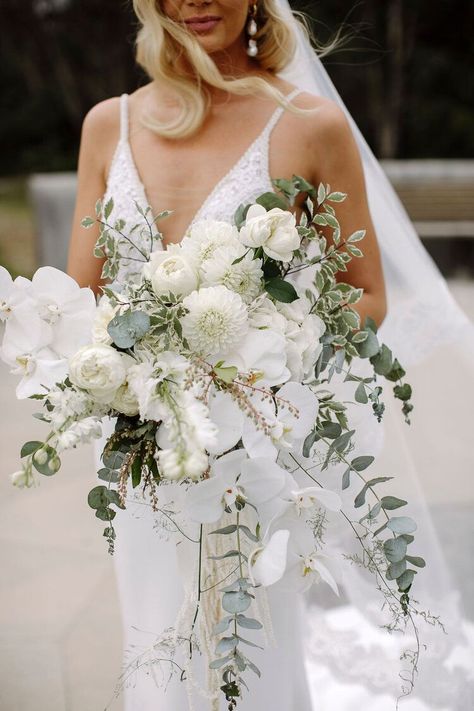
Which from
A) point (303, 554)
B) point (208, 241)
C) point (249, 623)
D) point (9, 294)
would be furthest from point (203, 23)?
point (249, 623)

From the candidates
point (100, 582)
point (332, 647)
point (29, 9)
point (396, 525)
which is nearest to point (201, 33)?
point (396, 525)

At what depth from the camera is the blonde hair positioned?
1982 millimetres

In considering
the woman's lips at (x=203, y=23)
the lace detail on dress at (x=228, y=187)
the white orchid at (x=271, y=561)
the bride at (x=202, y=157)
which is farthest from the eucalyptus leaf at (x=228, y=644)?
the woman's lips at (x=203, y=23)

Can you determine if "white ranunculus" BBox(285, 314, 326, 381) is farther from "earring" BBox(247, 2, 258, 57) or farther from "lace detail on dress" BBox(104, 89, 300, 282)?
"earring" BBox(247, 2, 258, 57)

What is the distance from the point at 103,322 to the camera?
4.13 ft

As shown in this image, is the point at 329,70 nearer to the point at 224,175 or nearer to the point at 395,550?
A: the point at 224,175

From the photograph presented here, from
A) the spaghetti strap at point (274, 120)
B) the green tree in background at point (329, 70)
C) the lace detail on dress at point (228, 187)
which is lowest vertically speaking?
the lace detail on dress at point (228, 187)

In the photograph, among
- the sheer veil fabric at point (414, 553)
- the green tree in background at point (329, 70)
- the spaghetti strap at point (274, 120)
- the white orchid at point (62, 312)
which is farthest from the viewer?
the green tree in background at point (329, 70)

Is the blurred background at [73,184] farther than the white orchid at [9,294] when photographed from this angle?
Yes

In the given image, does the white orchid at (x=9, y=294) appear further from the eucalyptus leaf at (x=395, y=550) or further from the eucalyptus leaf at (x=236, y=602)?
the eucalyptus leaf at (x=395, y=550)

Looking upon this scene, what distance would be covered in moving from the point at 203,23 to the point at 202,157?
0.31 meters

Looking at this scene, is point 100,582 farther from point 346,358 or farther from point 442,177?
point 442,177

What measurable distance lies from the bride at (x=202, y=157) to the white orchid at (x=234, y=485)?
0.61 m

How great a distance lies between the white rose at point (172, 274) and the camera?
1.28 m
